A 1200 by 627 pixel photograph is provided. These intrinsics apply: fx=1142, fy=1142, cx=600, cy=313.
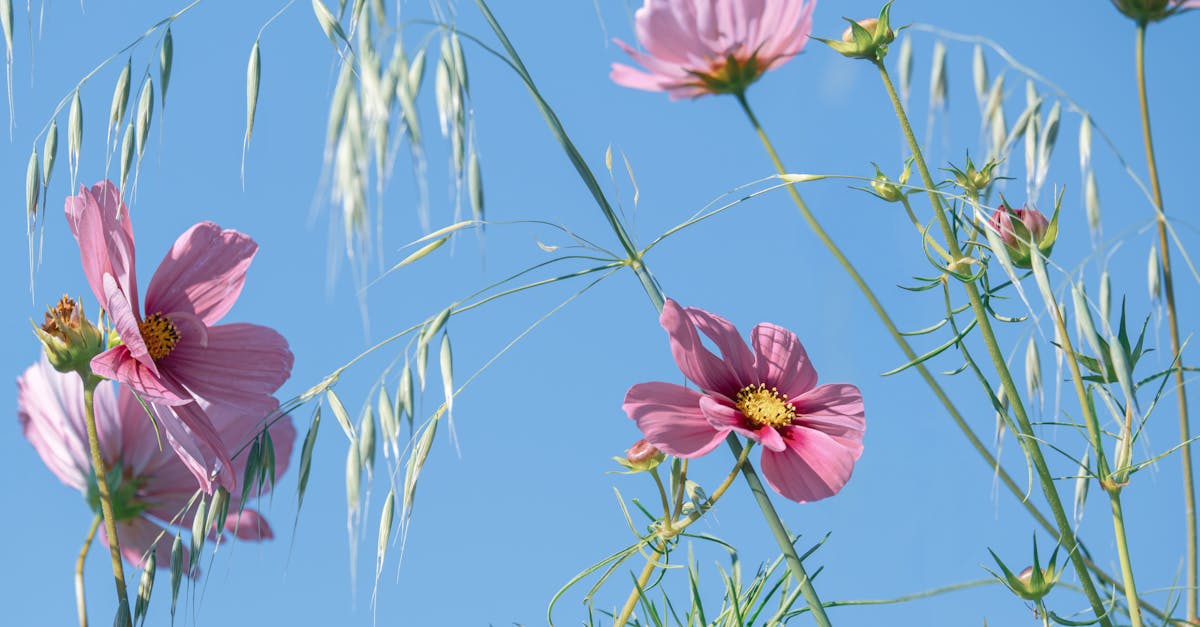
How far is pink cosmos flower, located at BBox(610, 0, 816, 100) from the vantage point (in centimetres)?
79

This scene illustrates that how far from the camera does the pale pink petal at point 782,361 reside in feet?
2.38

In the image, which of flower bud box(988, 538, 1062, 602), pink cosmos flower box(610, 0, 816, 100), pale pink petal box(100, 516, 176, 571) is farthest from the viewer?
pale pink petal box(100, 516, 176, 571)

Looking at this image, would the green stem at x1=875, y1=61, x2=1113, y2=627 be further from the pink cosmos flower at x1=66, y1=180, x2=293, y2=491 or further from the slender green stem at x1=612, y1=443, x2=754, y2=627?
the pink cosmos flower at x1=66, y1=180, x2=293, y2=491

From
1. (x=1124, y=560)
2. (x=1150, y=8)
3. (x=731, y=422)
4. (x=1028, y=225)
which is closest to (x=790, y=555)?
(x=731, y=422)

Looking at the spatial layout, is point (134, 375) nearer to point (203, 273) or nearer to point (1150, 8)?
point (203, 273)

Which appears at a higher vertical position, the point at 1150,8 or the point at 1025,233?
the point at 1150,8

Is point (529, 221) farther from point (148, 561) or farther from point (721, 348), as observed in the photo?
point (148, 561)

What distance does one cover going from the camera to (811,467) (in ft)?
2.29

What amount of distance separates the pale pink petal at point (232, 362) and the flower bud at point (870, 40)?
0.45m

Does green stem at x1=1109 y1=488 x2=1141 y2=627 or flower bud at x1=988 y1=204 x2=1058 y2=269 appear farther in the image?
flower bud at x1=988 y1=204 x2=1058 y2=269

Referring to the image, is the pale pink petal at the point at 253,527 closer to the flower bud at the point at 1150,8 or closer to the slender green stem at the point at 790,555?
the slender green stem at the point at 790,555

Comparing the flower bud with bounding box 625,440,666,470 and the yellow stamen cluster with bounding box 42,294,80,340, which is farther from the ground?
the yellow stamen cluster with bounding box 42,294,80,340

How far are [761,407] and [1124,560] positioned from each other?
0.22 m

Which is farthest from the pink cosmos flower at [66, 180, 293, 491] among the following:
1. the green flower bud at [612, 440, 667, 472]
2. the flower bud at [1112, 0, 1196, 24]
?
the flower bud at [1112, 0, 1196, 24]
